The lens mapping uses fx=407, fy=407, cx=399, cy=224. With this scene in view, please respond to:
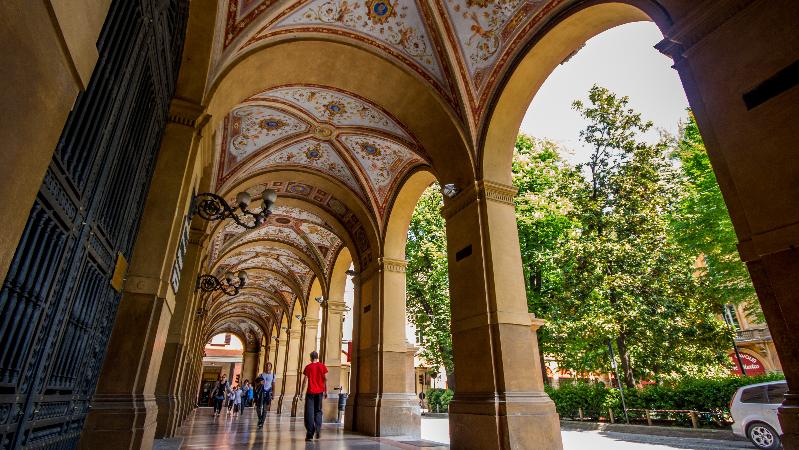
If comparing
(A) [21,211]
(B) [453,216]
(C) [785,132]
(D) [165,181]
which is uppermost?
(B) [453,216]

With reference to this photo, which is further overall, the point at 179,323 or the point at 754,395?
the point at 179,323

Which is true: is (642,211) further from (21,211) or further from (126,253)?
(21,211)

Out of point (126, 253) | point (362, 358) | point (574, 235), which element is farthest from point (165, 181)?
point (574, 235)

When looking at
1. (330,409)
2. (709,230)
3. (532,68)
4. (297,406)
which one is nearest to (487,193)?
(532,68)

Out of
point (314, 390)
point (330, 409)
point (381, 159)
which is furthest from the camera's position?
point (330, 409)

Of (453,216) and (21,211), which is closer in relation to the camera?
(21,211)

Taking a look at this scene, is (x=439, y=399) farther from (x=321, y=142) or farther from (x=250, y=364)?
(x=250, y=364)

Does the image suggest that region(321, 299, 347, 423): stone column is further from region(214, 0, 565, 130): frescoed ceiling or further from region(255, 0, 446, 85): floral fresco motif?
region(255, 0, 446, 85): floral fresco motif

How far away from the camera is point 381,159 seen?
9773mm

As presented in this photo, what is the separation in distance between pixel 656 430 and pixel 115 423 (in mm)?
10764

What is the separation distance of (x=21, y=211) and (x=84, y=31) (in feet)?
1.90

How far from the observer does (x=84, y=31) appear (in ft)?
4.13

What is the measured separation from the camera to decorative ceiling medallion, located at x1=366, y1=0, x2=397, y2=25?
20.6ft

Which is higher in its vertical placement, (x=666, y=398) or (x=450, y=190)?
(x=450, y=190)
